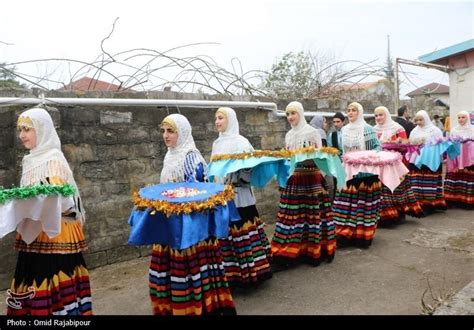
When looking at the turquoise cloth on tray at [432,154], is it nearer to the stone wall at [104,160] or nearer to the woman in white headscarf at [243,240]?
the stone wall at [104,160]

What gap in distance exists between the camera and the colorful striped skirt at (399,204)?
277 inches

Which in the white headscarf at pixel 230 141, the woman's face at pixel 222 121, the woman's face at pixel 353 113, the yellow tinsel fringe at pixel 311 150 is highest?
the woman's face at pixel 353 113

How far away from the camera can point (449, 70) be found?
11.3 metres

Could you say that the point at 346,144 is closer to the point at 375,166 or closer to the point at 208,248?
the point at 375,166

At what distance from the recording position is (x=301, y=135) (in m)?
5.20

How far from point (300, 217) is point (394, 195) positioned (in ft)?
9.32

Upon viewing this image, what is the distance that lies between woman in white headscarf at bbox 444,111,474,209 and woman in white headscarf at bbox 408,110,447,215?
1.48 feet

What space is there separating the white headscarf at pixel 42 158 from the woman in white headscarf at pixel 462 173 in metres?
7.13

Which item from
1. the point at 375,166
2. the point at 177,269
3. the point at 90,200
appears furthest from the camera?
the point at 375,166

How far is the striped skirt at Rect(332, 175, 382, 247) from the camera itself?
5871 millimetres

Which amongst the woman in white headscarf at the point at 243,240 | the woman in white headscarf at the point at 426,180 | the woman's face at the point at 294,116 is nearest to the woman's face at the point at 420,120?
the woman in white headscarf at the point at 426,180

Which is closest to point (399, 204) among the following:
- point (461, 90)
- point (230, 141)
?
point (230, 141)
